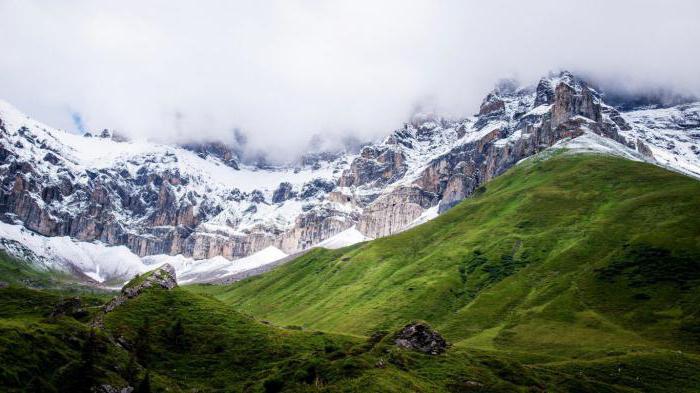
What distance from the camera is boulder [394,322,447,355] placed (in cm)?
14888

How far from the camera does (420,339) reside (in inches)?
5989

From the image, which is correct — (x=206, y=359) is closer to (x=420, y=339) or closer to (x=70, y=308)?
(x=70, y=308)

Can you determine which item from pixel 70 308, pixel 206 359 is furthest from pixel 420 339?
pixel 70 308

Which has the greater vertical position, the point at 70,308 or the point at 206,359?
the point at 70,308

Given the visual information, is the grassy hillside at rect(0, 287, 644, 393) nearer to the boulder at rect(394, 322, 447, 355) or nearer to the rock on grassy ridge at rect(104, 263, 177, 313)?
the rock on grassy ridge at rect(104, 263, 177, 313)

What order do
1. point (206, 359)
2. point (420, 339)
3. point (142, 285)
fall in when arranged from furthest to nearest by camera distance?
point (142, 285) < point (420, 339) < point (206, 359)

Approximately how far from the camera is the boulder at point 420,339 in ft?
488

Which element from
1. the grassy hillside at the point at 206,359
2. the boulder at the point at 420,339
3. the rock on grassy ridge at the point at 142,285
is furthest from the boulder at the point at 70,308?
the boulder at the point at 420,339

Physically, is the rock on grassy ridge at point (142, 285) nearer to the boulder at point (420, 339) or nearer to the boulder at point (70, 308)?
the boulder at point (70, 308)

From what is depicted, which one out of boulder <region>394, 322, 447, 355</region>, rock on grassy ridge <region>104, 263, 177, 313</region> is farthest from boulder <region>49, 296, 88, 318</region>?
boulder <region>394, 322, 447, 355</region>

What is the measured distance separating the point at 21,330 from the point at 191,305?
226 feet

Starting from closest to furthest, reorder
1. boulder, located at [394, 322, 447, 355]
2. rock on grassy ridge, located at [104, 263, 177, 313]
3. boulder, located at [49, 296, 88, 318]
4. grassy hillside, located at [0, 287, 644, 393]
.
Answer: grassy hillside, located at [0, 287, 644, 393], boulder, located at [394, 322, 447, 355], boulder, located at [49, 296, 88, 318], rock on grassy ridge, located at [104, 263, 177, 313]

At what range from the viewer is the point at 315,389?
374 feet

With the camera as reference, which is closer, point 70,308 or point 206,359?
point 206,359
